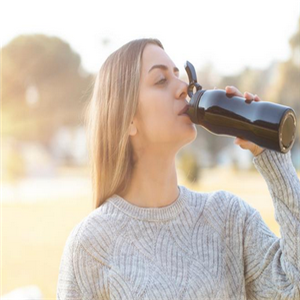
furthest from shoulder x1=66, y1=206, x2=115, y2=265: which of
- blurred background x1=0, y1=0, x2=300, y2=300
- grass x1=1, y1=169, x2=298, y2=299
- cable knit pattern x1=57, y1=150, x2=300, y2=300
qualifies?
blurred background x1=0, y1=0, x2=300, y2=300

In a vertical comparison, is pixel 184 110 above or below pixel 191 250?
above

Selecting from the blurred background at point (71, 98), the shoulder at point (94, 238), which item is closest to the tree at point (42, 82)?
the blurred background at point (71, 98)

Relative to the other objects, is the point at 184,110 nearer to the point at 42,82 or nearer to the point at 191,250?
the point at 191,250

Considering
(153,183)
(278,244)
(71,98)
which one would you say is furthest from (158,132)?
(71,98)

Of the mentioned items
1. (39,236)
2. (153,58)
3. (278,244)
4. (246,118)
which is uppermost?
(39,236)

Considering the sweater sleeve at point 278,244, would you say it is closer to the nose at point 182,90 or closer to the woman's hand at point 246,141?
the woman's hand at point 246,141

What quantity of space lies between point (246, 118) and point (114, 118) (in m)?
0.38

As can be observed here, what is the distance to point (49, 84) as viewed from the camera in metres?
20.3

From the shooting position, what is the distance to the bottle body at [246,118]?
101 centimetres

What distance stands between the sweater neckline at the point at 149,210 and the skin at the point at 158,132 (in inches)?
0.7

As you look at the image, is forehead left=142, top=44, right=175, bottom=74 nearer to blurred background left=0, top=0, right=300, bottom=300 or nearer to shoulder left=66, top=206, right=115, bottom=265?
shoulder left=66, top=206, right=115, bottom=265

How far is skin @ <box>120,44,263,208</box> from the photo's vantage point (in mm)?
1183

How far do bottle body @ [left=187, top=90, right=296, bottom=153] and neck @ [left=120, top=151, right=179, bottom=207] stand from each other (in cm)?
20

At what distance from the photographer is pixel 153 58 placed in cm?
126
